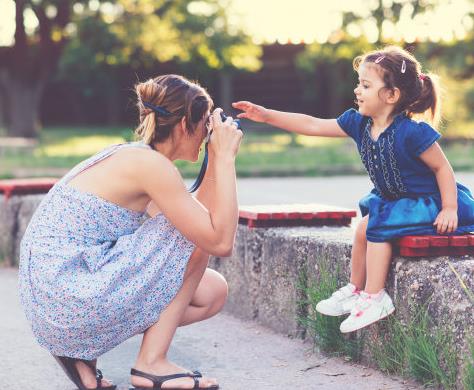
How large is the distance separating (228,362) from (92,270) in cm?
94

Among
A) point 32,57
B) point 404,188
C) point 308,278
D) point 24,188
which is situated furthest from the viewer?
point 32,57

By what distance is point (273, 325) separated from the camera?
4680 mm

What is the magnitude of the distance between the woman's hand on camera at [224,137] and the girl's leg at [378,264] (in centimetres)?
66

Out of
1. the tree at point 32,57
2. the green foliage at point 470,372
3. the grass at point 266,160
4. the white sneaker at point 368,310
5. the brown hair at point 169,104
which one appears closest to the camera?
the green foliage at point 470,372

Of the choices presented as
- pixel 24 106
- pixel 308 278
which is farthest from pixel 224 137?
pixel 24 106

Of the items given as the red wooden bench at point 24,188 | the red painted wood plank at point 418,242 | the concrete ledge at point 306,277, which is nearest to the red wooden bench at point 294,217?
the concrete ledge at point 306,277

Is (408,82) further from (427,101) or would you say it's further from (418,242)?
(418,242)

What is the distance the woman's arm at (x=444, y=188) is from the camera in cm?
375

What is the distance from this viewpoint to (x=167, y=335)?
12.0 ft

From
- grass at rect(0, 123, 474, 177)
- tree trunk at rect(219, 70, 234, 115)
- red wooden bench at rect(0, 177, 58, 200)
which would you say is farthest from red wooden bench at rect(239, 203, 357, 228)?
tree trunk at rect(219, 70, 234, 115)

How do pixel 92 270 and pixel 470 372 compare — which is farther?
pixel 92 270

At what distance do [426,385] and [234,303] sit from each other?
1.64 meters

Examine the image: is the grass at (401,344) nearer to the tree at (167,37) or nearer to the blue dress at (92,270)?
the blue dress at (92,270)

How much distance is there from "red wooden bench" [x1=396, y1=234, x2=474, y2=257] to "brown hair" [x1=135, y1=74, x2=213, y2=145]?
915mm
